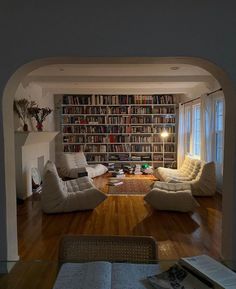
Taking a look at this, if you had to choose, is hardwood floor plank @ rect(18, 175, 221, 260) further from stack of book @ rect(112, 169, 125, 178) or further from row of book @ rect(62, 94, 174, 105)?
row of book @ rect(62, 94, 174, 105)

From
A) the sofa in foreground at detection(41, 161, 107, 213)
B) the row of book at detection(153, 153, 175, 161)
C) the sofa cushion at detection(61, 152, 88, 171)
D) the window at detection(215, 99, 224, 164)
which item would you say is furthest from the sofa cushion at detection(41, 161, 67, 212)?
the row of book at detection(153, 153, 175, 161)

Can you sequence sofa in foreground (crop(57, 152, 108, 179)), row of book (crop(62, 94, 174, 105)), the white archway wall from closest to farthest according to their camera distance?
the white archway wall
sofa in foreground (crop(57, 152, 108, 179))
row of book (crop(62, 94, 174, 105))

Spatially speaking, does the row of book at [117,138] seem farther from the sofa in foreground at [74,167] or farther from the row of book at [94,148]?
the sofa in foreground at [74,167]

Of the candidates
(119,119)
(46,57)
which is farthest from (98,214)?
(119,119)

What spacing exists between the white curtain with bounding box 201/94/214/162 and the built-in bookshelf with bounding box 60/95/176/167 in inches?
95.6

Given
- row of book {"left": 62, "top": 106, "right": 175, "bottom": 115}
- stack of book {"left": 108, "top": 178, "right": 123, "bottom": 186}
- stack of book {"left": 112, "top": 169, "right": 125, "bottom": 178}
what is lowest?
stack of book {"left": 108, "top": 178, "right": 123, "bottom": 186}

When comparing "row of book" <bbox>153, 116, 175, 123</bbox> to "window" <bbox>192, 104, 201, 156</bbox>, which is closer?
"window" <bbox>192, 104, 201, 156</bbox>

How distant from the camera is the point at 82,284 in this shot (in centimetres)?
118

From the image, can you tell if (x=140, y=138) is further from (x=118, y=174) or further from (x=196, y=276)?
(x=196, y=276)

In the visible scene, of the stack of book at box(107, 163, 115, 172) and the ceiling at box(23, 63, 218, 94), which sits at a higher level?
the ceiling at box(23, 63, 218, 94)

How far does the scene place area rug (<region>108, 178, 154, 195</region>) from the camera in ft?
18.3

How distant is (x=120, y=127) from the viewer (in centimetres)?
841

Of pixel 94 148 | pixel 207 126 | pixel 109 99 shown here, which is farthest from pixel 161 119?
pixel 207 126

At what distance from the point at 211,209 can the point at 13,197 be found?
10.4 feet
